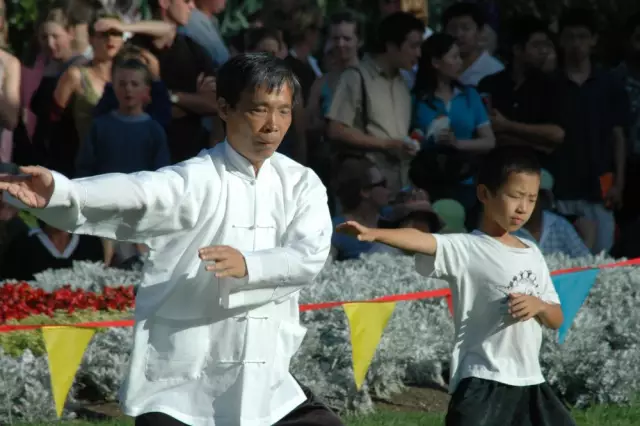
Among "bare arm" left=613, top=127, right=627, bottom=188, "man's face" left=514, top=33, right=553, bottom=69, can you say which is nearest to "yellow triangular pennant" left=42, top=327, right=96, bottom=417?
"man's face" left=514, top=33, right=553, bottom=69

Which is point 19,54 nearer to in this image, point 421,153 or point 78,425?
point 421,153

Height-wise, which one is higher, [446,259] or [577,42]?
[577,42]

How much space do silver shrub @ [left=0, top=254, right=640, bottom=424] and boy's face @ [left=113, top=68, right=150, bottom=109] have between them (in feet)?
6.40

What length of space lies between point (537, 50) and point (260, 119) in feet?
20.6

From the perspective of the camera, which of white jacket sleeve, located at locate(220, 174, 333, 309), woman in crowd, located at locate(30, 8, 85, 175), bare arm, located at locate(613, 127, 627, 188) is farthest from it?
bare arm, located at locate(613, 127, 627, 188)

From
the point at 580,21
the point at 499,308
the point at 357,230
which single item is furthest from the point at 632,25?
the point at 357,230

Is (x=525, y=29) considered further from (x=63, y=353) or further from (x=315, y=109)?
(x=63, y=353)

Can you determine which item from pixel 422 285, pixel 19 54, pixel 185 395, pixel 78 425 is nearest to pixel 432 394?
pixel 422 285

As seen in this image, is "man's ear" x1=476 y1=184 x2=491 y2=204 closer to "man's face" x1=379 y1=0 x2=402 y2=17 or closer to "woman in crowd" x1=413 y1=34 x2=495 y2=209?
"woman in crowd" x1=413 y1=34 x2=495 y2=209

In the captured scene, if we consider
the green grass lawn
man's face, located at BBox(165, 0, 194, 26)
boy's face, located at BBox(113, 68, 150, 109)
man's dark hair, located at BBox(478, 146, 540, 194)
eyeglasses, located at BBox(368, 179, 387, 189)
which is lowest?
the green grass lawn

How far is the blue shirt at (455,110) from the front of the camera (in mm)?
10469

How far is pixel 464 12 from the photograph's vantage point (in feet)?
36.1

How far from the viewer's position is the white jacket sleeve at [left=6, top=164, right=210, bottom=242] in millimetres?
4414

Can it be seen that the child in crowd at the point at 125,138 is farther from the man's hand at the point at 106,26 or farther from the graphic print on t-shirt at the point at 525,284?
the graphic print on t-shirt at the point at 525,284
